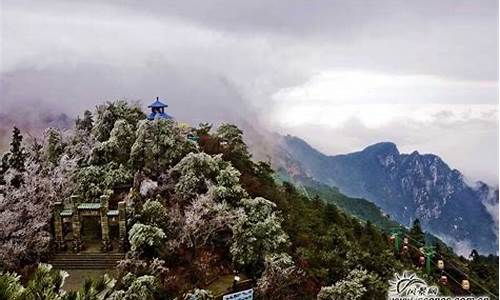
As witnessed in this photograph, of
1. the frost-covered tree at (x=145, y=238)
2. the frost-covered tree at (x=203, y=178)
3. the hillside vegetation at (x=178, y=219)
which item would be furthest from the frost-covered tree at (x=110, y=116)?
the frost-covered tree at (x=145, y=238)

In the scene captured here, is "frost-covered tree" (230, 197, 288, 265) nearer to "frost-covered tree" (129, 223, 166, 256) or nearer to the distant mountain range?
"frost-covered tree" (129, 223, 166, 256)

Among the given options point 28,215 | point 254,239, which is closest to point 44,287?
point 254,239

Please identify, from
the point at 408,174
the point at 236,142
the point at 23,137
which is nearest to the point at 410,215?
the point at 408,174

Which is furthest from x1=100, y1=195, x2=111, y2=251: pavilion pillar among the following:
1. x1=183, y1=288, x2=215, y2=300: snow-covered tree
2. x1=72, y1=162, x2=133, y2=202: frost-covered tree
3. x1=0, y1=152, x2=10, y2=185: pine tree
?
x1=0, y1=152, x2=10, y2=185: pine tree

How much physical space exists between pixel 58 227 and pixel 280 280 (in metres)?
4.10

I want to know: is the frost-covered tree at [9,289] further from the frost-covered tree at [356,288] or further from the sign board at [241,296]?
A: the frost-covered tree at [356,288]

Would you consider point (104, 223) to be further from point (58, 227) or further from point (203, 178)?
point (203, 178)

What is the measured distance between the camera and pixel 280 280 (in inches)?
380

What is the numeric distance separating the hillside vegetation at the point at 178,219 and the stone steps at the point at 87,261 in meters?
0.24

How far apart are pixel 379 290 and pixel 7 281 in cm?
705

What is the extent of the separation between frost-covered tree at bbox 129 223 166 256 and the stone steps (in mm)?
474

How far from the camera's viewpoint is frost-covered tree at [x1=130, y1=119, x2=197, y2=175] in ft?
39.8

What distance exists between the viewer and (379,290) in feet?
32.6

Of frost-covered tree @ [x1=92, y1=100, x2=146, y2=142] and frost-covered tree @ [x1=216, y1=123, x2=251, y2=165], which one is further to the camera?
frost-covered tree @ [x1=216, y1=123, x2=251, y2=165]
